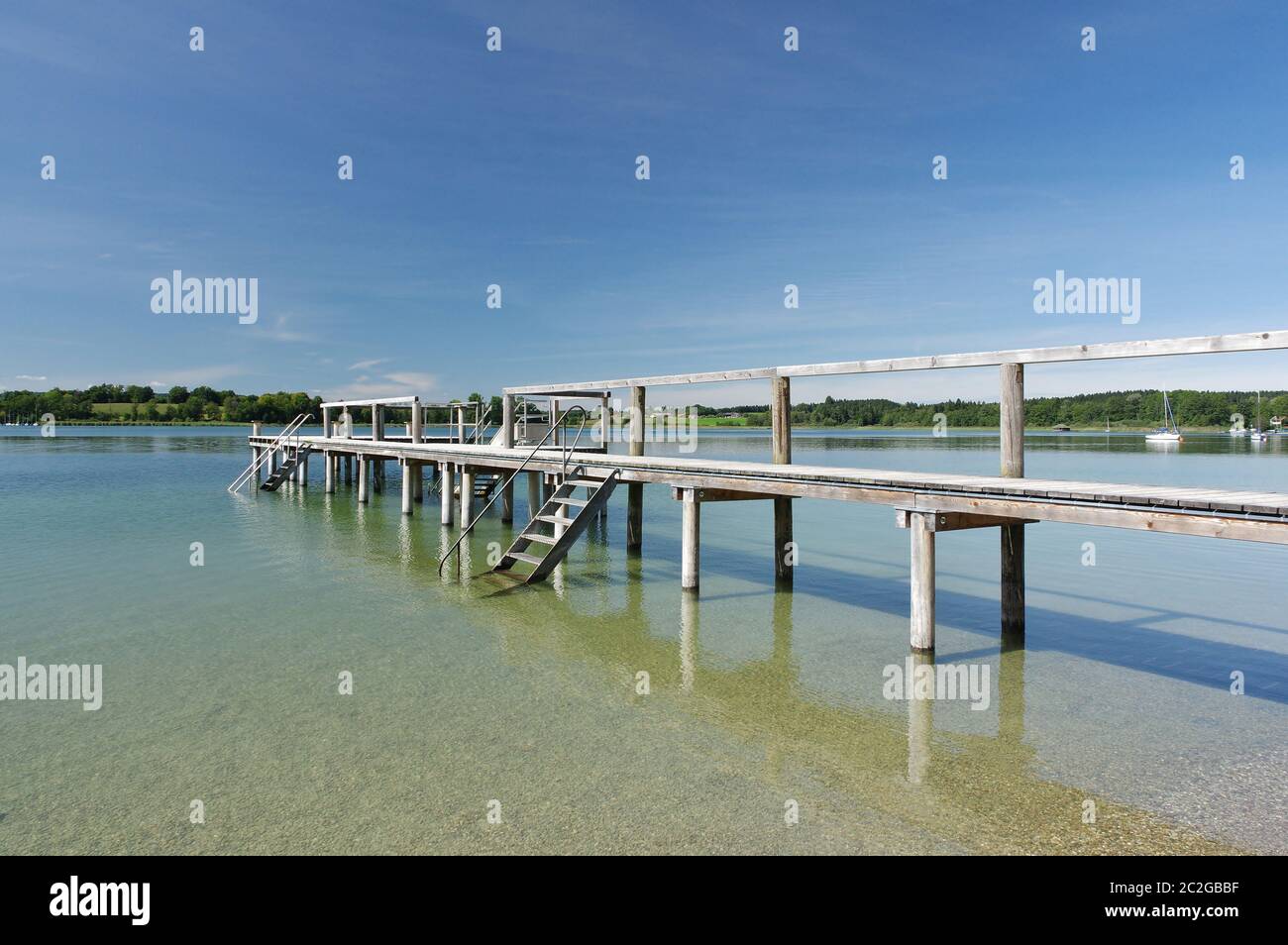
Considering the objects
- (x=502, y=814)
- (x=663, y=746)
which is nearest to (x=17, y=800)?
(x=502, y=814)

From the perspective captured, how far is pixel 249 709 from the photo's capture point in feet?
22.5

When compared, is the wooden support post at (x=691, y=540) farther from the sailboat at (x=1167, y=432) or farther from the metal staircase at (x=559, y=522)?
the sailboat at (x=1167, y=432)

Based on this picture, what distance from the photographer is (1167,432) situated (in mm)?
76500

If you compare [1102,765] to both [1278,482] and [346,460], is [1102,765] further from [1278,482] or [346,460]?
[346,460]

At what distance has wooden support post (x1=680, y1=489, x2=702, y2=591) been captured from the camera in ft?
36.1

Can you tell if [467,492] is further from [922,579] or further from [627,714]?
[922,579]

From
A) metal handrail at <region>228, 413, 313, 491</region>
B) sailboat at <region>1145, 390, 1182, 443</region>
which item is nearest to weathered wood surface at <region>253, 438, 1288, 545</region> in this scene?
metal handrail at <region>228, 413, 313, 491</region>

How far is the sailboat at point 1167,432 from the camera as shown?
73125 millimetres

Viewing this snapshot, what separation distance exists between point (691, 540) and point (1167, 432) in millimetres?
84496

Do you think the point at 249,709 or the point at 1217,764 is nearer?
the point at 1217,764

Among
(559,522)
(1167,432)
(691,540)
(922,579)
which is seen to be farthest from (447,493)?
(1167,432)

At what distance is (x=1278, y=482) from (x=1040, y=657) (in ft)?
84.9

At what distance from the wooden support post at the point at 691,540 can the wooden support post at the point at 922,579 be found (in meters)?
3.59
